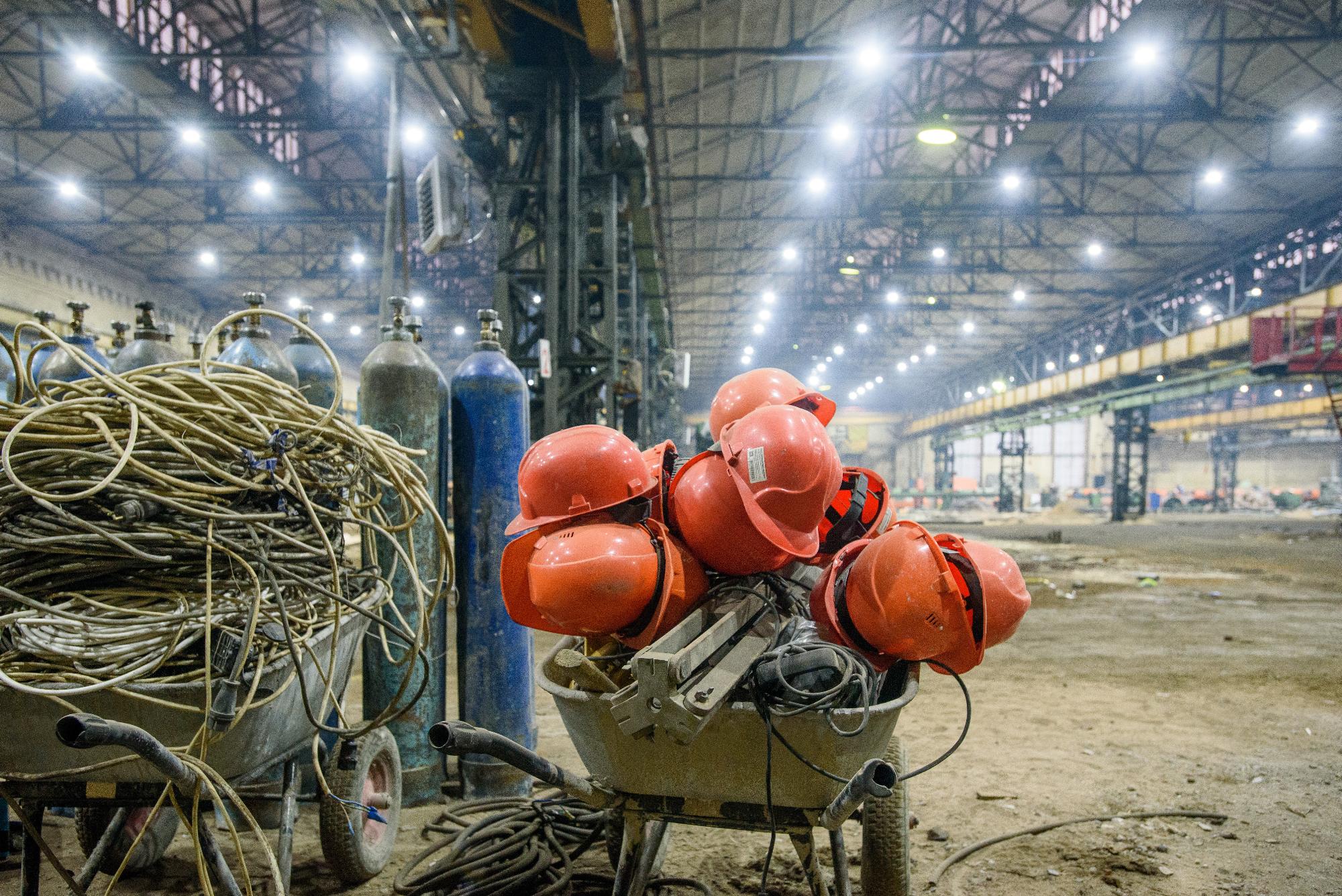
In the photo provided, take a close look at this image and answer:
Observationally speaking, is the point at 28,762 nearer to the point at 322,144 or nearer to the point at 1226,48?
the point at 1226,48

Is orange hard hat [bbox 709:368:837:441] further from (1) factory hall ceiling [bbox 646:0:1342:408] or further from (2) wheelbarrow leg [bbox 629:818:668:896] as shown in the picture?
(1) factory hall ceiling [bbox 646:0:1342:408]

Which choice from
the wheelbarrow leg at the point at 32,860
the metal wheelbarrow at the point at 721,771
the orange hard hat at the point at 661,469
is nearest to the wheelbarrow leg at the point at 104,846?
the wheelbarrow leg at the point at 32,860

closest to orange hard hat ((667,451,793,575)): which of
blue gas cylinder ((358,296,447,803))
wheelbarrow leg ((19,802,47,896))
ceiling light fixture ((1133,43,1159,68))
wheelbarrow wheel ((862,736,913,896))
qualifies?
wheelbarrow wheel ((862,736,913,896))

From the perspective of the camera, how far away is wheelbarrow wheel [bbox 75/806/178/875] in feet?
9.30

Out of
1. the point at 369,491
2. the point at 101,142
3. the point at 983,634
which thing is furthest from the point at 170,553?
the point at 101,142

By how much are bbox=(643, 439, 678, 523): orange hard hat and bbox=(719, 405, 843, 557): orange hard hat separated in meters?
0.29

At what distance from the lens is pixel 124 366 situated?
3.29 metres

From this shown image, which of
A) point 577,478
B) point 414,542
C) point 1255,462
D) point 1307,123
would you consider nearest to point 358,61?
point 414,542

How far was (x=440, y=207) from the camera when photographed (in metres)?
6.47

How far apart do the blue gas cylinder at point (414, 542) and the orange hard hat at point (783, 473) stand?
178 cm

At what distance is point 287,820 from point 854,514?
218 centimetres

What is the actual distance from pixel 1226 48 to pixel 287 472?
58.2 feet

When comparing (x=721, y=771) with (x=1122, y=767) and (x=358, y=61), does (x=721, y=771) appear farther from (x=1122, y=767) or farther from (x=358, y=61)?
(x=358, y=61)

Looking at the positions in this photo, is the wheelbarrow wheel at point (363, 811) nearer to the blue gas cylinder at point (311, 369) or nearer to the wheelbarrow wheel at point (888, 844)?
the blue gas cylinder at point (311, 369)
